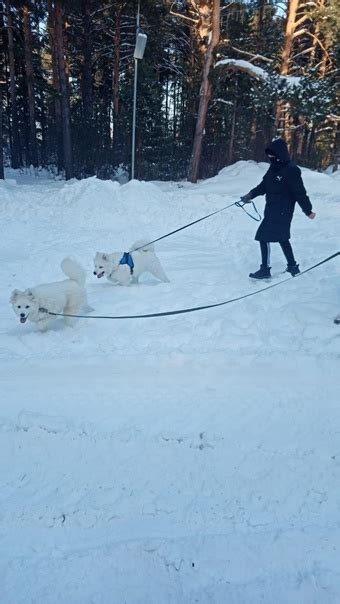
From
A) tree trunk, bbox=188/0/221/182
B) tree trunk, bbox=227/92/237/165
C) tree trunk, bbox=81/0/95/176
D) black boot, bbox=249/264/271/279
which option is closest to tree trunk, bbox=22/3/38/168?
tree trunk, bbox=81/0/95/176

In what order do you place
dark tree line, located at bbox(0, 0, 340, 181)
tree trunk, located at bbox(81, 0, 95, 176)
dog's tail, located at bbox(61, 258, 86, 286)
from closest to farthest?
dog's tail, located at bbox(61, 258, 86, 286), dark tree line, located at bbox(0, 0, 340, 181), tree trunk, located at bbox(81, 0, 95, 176)

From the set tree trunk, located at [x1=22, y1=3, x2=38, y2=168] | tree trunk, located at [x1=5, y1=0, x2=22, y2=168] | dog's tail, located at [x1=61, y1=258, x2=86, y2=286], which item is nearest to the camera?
dog's tail, located at [x1=61, y1=258, x2=86, y2=286]

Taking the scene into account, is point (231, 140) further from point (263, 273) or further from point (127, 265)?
point (127, 265)

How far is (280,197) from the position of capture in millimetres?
5398

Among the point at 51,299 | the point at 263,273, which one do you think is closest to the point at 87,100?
the point at 263,273

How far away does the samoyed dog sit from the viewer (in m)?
5.55

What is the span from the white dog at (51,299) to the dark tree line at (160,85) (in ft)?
44.6

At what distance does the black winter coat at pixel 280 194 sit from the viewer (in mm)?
5188

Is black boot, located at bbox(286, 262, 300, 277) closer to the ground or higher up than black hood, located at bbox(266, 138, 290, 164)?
closer to the ground

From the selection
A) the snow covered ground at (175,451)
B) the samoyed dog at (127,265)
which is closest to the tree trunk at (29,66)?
the samoyed dog at (127,265)

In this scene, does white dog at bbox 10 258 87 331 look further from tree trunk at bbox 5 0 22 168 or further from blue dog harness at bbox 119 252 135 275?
tree trunk at bbox 5 0 22 168

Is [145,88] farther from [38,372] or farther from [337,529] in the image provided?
[337,529]

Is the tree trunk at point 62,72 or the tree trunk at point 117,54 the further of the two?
the tree trunk at point 117,54

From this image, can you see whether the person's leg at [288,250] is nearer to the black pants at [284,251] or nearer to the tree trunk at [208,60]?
the black pants at [284,251]
